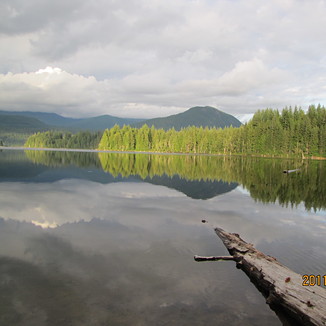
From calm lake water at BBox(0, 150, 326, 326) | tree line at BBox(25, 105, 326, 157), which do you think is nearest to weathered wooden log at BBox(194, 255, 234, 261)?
calm lake water at BBox(0, 150, 326, 326)

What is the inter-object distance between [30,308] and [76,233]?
7.29 m

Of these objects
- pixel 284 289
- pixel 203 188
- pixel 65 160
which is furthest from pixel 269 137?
pixel 284 289

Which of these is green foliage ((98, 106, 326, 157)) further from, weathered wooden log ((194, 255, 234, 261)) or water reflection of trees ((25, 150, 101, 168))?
weathered wooden log ((194, 255, 234, 261))

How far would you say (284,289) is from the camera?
8.79 meters

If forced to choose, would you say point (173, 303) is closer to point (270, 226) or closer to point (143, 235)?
point (143, 235)

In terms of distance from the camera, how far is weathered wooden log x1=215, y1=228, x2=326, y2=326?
7648 millimetres

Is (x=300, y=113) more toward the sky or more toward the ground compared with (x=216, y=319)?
more toward the sky

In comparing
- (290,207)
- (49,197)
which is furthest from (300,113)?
(49,197)

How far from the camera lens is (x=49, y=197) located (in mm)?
25500

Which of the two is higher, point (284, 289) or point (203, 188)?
point (284, 289)
